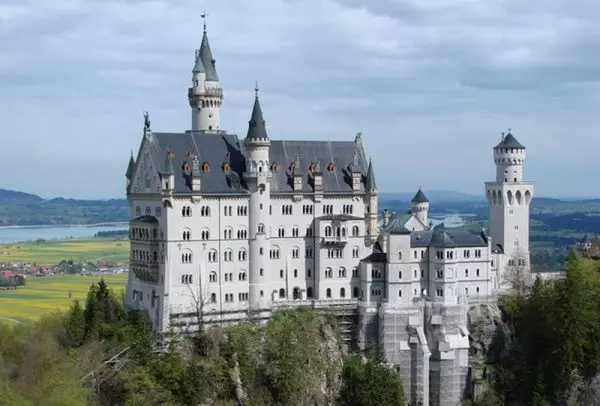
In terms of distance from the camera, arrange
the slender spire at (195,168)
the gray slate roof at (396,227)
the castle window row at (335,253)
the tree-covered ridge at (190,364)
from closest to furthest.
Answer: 1. the tree-covered ridge at (190,364)
2. the slender spire at (195,168)
3. the gray slate roof at (396,227)
4. the castle window row at (335,253)

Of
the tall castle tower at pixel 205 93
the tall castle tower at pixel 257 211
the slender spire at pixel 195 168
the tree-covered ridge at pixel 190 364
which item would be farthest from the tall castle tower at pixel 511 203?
the slender spire at pixel 195 168

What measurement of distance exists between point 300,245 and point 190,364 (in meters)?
20.5

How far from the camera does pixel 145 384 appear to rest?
Result: 272 ft

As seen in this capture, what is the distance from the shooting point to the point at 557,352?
100 m

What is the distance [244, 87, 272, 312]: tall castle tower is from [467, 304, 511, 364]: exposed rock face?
950 inches

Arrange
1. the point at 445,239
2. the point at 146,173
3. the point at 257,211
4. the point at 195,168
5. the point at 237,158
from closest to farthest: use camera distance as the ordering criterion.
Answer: the point at 195,168
the point at 146,173
the point at 257,211
the point at 237,158
the point at 445,239

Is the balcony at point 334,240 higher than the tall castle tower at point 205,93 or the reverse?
the reverse

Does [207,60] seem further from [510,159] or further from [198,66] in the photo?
[510,159]

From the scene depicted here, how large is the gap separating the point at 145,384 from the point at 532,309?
45258 millimetres

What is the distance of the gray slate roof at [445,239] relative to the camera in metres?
102

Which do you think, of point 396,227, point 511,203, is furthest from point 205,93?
point 511,203

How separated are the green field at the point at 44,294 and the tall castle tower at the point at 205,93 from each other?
3360 centimetres

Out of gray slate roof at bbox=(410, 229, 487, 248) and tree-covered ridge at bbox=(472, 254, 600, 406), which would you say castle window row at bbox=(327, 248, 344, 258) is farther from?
tree-covered ridge at bbox=(472, 254, 600, 406)

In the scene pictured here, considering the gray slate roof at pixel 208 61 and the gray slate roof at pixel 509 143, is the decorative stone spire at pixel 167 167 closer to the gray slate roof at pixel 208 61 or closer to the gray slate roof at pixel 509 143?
the gray slate roof at pixel 208 61
